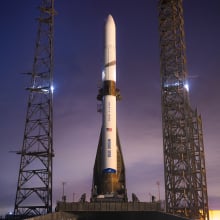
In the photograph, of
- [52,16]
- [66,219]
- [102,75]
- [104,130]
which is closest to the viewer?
[66,219]

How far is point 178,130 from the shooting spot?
70.3 meters

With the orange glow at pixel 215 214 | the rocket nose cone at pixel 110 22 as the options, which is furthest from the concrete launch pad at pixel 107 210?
the orange glow at pixel 215 214

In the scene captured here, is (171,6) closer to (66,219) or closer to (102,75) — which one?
(102,75)

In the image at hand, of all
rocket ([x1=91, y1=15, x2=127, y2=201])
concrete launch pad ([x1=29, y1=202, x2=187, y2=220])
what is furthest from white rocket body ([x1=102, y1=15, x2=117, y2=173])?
concrete launch pad ([x1=29, y1=202, x2=187, y2=220])

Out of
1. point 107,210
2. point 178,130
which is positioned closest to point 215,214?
point 178,130

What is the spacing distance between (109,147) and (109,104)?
22.8 ft

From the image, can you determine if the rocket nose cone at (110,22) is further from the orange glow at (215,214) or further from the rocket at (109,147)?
the orange glow at (215,214)

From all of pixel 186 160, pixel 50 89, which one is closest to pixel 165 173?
pixel 186 160

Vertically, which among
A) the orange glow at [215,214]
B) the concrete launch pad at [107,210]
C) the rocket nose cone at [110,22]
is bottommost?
the concrete launch pad at [107,210]

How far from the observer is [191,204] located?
216ft

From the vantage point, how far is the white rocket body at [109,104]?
55594 millimetres

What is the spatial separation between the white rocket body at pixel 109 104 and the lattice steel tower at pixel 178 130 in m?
16.5

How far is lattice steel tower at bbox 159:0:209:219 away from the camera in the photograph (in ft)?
219

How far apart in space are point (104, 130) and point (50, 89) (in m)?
16.7
